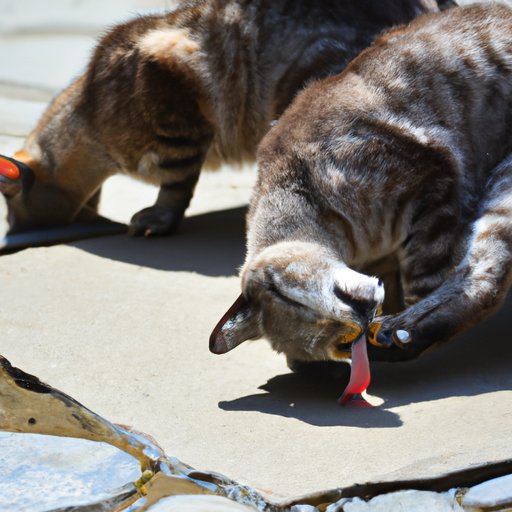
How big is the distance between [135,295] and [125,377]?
1.05 meters

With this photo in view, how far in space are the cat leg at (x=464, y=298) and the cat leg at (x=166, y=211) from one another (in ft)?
7.74

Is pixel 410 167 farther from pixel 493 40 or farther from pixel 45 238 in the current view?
pixel 45 238

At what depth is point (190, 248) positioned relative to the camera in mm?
6480

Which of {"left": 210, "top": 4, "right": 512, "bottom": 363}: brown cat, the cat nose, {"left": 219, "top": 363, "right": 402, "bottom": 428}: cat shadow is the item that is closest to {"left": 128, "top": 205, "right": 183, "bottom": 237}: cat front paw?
{"left": 210, "top": 4, "right": 512, "bottom": 363}: brown cat

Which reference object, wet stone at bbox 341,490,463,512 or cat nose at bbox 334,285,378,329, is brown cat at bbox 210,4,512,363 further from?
wet stone at bbox 341,490,463,512

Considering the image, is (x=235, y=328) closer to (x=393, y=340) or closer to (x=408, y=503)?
(x=393, y=340)

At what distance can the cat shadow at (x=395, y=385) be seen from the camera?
4184mm

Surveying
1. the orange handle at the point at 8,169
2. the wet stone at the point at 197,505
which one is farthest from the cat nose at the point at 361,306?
the orange handle at the point at 8,169

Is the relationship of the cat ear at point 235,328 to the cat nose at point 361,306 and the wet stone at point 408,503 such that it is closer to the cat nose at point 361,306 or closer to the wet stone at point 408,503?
the cat nose at point 361,306

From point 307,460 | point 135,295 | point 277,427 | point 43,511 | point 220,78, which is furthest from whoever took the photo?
point 220,78

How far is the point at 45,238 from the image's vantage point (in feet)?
21.9

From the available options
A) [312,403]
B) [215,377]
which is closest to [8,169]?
[215,377]

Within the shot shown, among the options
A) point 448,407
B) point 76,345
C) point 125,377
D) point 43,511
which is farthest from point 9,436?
point 448,407

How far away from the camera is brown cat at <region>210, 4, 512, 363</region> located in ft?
14.4
